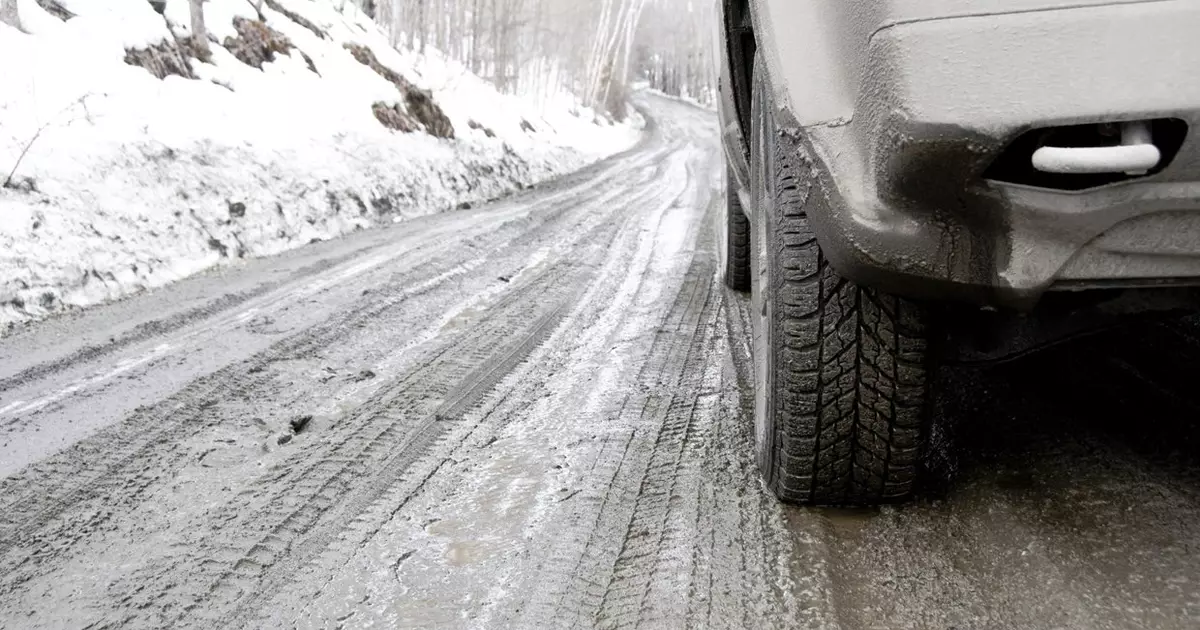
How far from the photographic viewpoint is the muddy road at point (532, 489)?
65.2 inches

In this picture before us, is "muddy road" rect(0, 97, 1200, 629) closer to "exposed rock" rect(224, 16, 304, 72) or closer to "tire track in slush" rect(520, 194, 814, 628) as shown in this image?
"tire track in slush" rect(520, 194, 814, 628)

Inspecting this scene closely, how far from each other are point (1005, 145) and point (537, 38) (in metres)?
30.9

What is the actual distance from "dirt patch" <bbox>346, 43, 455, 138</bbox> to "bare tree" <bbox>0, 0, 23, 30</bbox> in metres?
4.21

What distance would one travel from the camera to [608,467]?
2281 millimetres

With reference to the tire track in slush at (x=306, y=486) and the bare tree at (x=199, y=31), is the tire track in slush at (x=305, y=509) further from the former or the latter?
the bare tree at (x=199, y=31)

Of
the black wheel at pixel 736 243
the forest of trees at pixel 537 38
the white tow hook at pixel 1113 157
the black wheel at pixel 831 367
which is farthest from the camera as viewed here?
the forest of trees at pixel 537 38

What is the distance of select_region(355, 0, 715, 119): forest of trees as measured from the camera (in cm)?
2406

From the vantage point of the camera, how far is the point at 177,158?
652 centimetres

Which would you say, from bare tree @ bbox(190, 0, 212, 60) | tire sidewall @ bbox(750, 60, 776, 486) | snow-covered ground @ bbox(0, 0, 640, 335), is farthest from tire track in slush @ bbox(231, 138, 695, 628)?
bare tree @ bbox(190, 0, 212, 60)

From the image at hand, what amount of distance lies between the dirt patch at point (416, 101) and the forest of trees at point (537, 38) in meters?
4.06

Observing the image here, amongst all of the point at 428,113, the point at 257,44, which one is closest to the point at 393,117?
the point at 428,113

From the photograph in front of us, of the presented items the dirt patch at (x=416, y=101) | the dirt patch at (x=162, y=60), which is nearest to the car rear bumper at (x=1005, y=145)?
the dirt patch at (x=162, y=60)

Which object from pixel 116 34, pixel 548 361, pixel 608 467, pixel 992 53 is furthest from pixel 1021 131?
pixel 116 34

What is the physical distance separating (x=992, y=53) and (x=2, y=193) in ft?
18.1
